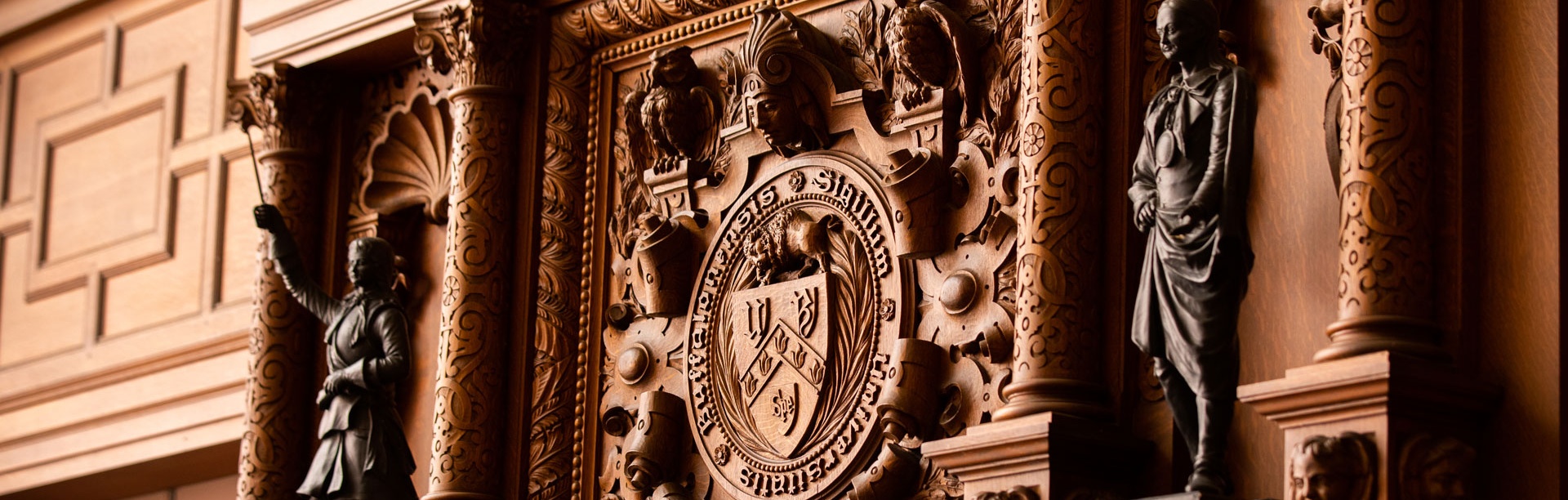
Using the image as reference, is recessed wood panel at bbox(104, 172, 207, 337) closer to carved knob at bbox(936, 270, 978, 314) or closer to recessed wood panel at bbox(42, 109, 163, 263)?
recessed wood panel at bbox(42, 109, 163, 263)

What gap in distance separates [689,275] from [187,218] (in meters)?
2.87

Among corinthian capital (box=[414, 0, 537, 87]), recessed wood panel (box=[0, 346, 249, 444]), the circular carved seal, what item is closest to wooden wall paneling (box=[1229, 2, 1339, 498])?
the circular carved seal

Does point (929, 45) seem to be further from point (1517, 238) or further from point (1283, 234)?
point (1517, 238)

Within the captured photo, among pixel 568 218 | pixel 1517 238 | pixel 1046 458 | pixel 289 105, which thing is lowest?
pixel 1046 458

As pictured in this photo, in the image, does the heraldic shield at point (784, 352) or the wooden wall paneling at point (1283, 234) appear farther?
the heraldic shield at point (784, 352)

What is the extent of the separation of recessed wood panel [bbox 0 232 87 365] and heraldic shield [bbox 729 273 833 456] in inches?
143

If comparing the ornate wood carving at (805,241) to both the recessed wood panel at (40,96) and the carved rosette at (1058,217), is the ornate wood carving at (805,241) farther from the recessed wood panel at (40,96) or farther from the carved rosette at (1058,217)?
the recessed wood panel at (40,96)

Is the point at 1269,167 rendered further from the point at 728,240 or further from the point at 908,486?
the point at 728,240

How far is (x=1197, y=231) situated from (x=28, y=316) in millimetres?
5836

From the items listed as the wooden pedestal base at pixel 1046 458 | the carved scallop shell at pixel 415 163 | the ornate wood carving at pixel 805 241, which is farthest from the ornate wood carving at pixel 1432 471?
the carved scallop shell at pixel 415 163

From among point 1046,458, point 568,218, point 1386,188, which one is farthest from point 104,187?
point 1386,188

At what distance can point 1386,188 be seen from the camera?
439 cm

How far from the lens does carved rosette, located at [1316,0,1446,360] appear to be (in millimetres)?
4336

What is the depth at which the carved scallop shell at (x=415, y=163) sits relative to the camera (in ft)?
23.3
